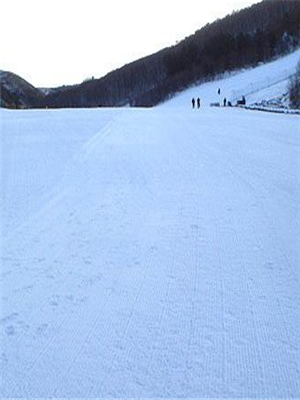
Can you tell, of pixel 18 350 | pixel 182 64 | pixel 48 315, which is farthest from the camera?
pixel 182 64

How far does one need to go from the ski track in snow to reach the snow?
0.6 inches

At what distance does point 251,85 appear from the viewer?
6812 centimetres

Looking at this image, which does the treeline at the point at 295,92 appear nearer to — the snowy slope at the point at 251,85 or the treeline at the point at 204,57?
the snowy slope at the point at 251,85

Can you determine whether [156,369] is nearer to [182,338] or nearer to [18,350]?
[182,338]

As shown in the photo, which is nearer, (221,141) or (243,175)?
(243,175)

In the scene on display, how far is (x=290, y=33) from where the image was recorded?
93188 mm

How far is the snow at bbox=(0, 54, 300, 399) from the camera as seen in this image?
4094 millimetres

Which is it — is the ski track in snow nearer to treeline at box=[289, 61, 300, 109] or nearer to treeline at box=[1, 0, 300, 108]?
treeline at box=[289, 61, 300, 109]

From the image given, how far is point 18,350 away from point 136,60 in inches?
5722

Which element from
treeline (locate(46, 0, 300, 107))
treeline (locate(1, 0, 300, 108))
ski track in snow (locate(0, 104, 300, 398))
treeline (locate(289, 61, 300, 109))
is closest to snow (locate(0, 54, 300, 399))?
ski track in snow (locate(0, 104, 300, 398))

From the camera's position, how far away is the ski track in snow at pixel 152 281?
4094mm

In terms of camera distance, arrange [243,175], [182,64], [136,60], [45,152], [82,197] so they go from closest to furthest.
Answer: [82,197] → [243,175] → [45,152] → [182,64] → [136,60]

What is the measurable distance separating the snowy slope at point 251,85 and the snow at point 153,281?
47395mm

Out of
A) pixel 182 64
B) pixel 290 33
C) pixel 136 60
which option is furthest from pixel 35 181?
pixel 136 60
